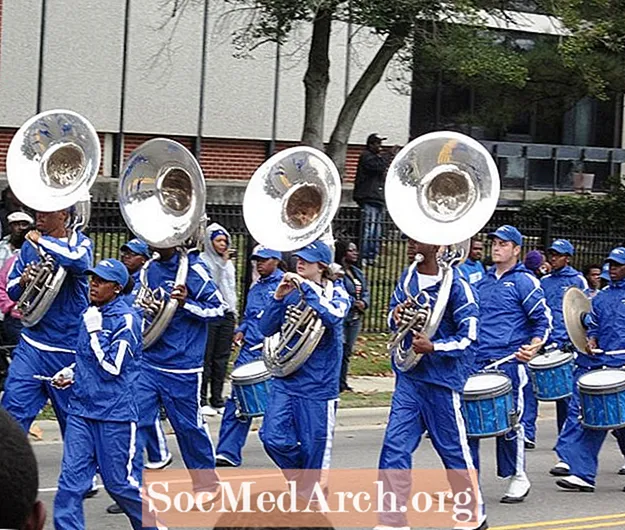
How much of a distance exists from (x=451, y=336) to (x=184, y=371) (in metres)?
1.81

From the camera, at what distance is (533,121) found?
27172mm

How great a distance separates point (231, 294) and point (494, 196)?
5015 millimetres

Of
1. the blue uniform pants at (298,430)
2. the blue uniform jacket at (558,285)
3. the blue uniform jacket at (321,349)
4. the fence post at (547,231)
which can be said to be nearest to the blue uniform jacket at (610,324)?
the blue uniform jacket at (558,285)

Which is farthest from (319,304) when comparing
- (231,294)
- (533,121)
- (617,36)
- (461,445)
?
(533,121)

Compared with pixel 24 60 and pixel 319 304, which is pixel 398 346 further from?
pixel 24 60

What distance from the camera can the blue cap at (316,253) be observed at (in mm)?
9062

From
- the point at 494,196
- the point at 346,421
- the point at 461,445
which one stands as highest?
the point at 494,196

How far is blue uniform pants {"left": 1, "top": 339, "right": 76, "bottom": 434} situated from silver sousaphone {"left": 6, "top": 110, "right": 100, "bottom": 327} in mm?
397

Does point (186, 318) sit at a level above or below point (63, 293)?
below

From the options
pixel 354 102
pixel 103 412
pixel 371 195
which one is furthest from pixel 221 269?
pixel 371 195

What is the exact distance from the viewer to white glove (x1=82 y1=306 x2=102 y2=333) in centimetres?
769

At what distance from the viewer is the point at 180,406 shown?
364 inches

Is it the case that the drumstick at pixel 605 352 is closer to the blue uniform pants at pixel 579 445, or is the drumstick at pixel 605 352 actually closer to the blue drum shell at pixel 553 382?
the blue uniform pants at pixel 579 445

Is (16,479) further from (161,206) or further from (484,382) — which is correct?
(161,206)
